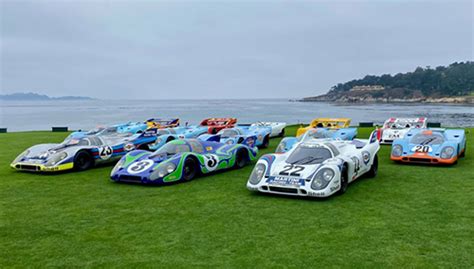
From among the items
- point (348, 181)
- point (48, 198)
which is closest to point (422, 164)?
point (348, 181)

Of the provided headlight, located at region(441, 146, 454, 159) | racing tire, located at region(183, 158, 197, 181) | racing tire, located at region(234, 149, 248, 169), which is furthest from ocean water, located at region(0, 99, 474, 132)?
racing tire, located at region(183, 158, 197, 181)

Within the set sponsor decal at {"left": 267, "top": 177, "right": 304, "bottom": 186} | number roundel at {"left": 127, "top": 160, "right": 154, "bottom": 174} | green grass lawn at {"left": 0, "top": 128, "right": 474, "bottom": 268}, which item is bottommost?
green grass lawn at {"left": 0, "top": 128, "right": 474, "bottom": 268}

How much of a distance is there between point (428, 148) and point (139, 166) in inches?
334

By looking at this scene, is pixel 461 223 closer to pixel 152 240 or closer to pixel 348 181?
pixel 348 181

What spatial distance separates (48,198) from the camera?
8.84 metres

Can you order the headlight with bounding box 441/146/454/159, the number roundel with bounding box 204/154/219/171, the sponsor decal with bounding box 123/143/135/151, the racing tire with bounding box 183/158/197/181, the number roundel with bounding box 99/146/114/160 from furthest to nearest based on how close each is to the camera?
the sponsor decal with bounding box 123/143/135/151 → the number roundel with bounding box 99/146/114/160 → the headlight with bounding box 441/146/454/159 → the number roundel with bounding box 204/154/219/171 → the racing tire with bounding box 183/158/197/181

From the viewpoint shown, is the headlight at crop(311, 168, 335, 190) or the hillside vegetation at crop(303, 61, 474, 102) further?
the hillside vegetation at crop(303, 61, 474, 102)

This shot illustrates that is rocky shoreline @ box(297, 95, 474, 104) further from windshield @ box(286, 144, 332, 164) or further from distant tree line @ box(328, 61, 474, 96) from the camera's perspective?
windshield @ box(286, 144, 332, 164)

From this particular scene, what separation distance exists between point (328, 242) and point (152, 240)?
8.34 ft

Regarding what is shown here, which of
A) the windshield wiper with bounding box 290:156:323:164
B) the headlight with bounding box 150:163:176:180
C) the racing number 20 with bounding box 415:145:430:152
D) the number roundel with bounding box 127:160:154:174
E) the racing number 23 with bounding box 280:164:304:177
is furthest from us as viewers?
the racing number 20 with bounding box 415:145:430:152

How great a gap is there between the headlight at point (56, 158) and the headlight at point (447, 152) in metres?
11.0

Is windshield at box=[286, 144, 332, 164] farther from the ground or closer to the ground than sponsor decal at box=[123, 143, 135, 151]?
farther from the ground

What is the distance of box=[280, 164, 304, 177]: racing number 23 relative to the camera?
28.3 ft

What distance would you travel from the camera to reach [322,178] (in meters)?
8.38
